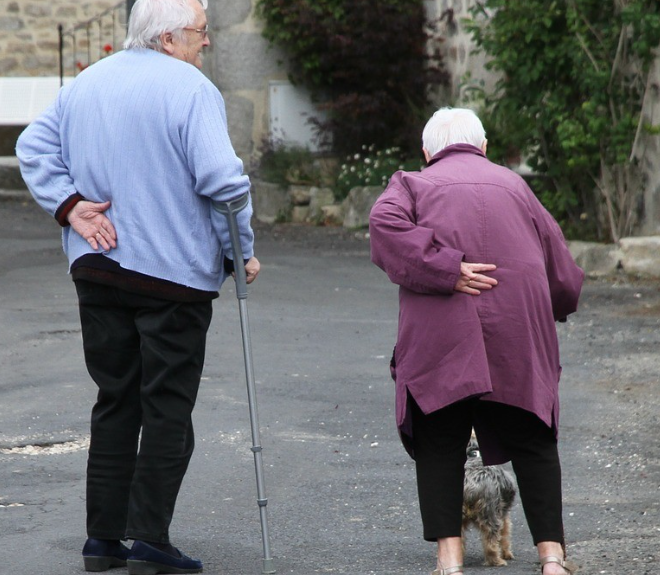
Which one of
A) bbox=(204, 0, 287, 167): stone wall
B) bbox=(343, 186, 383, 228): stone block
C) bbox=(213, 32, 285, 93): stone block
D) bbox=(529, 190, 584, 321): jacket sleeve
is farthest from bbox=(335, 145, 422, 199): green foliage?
bbox=(529, 190, 584, 321): jacket sleeve

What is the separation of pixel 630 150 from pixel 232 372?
5.15 meters

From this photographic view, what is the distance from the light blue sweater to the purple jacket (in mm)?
538

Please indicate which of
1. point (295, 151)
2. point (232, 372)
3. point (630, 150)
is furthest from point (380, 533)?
point (295, 151)

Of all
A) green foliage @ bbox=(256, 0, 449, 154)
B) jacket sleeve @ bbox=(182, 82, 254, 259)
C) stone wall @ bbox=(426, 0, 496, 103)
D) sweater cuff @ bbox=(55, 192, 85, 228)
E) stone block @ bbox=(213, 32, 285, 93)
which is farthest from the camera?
stone block @ bbox=(213, 32, 285, 93)

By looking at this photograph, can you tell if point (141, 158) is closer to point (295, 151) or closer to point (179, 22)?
point (179, 22)

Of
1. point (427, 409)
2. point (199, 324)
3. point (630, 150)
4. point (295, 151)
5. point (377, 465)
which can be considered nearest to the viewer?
point (427, 409)

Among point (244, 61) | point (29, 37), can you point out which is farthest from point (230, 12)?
point (29, 37)

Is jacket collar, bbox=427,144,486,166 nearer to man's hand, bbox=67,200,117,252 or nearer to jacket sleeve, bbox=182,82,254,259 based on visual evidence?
jacket sleeve, bbox=182,82,254,259

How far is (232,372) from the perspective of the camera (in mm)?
7473

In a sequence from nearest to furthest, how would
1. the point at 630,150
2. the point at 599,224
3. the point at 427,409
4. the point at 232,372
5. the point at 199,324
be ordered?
the point at 427,409
the point at 199,324
the point at 232,372
the point at 630,150
the point at 599,224

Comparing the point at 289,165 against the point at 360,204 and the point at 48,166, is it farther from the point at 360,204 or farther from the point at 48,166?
the point at 48,166

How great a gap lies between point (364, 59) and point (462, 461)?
11848mm

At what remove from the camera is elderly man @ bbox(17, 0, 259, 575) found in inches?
154

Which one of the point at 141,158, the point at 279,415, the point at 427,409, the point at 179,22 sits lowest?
the point at 279,415
